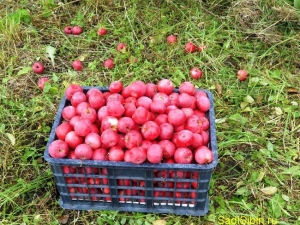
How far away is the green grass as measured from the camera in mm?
2652

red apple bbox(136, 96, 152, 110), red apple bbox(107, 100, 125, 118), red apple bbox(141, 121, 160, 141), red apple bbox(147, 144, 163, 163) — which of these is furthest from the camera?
red apple bbox(136, 96, 152, 110)

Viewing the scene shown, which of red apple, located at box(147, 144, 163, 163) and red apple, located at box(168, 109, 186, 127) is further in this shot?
red apple, located at box(168, 109, 186, 127)

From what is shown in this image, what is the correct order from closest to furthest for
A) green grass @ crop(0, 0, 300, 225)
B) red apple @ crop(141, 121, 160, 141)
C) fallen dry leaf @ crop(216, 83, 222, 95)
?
red apple @ crop(141, 121, 160, 141), green grass @ crop(0, 0, 300, 225), fallen dry leaf @ crop(216, 83, 222, 95)

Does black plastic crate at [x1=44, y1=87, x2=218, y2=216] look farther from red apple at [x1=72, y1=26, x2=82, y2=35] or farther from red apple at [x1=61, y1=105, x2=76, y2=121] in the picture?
red apple at [x1=72, y1=26, x2=82, y2=35]

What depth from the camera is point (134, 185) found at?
236 cm

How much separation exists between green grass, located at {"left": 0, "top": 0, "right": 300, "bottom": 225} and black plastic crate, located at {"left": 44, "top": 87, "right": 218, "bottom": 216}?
9cm

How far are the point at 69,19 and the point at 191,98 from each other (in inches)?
95.1

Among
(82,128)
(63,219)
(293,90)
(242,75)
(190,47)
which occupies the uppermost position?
(82,128)

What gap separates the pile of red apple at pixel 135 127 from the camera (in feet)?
7.14

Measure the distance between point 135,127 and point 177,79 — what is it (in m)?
1.35

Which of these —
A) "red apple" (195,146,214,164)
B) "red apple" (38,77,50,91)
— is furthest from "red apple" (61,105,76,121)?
"red apple" (38,77,50,91)

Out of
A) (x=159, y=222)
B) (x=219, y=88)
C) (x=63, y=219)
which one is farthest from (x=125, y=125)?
(x=219, y=88)

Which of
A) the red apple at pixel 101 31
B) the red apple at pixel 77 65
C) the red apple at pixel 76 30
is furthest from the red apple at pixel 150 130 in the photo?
the red apple at pixel 76 30

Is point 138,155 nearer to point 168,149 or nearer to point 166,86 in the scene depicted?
point 168,149
